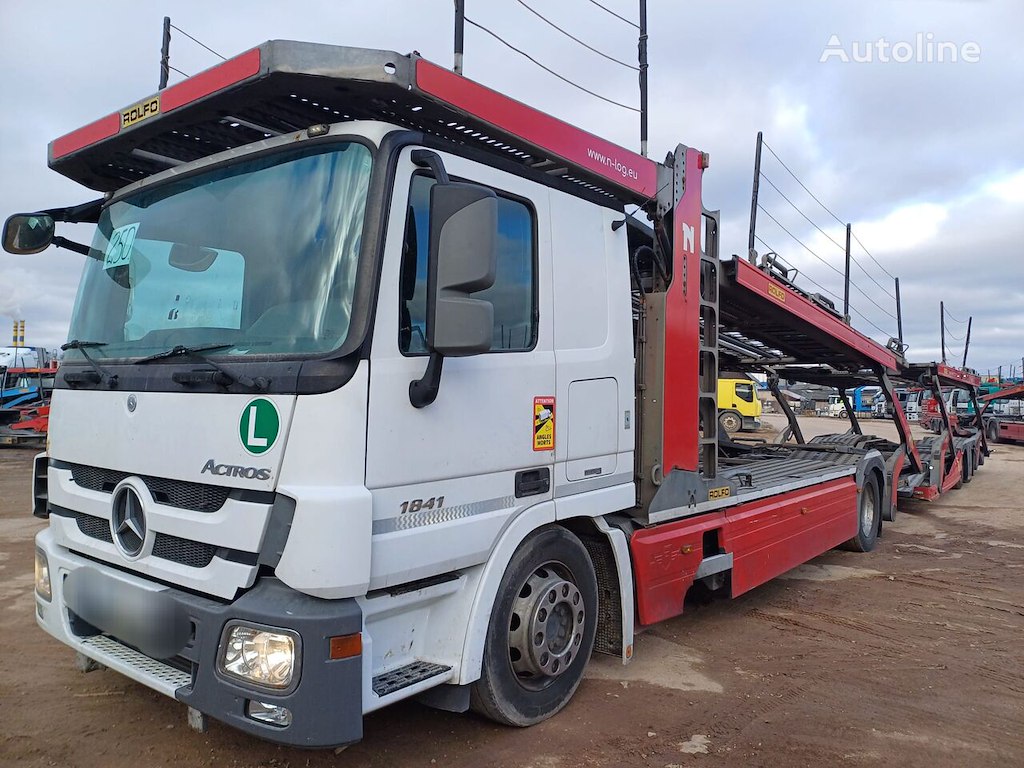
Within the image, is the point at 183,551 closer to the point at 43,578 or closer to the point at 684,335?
the point at 43,578

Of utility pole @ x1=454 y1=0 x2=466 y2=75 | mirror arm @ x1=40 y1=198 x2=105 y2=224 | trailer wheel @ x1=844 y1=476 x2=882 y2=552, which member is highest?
utility pole @ x1=454 y1=0 x2=466 y2=75

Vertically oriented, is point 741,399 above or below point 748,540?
above

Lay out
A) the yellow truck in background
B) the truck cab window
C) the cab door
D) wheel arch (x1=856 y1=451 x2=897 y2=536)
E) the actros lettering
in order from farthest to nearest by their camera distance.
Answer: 1. the yellow truck in background
2. wheel arch (x1=856 y1=451 x2=897 y2=536)
3. the truck cab window
4. the cab door
5. the actros lettering

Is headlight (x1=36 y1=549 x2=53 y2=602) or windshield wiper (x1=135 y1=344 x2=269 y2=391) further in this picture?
headlight (x1=36 y1=549 x2=53 y2=602)

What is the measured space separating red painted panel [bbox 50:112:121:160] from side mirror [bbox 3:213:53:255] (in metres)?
0.35

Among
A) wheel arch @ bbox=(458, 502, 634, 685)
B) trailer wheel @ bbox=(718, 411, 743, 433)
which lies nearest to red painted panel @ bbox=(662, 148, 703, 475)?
wheel arch @ bbox=(458, 502, 634, 685)

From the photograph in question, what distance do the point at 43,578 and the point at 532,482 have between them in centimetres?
233

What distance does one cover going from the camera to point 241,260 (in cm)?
302

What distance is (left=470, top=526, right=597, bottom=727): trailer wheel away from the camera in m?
3.29

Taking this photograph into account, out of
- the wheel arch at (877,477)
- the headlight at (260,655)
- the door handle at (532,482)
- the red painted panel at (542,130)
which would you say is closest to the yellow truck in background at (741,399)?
the wheel arch at (877,477)

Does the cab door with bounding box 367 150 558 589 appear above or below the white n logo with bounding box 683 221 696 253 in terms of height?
below

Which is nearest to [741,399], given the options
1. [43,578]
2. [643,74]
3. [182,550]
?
[643,74]

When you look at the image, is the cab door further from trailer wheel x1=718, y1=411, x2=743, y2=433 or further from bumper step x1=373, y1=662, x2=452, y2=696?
trailer wheel x1=718, y1=411, x2=743, y2=433

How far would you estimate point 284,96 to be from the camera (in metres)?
2.91
